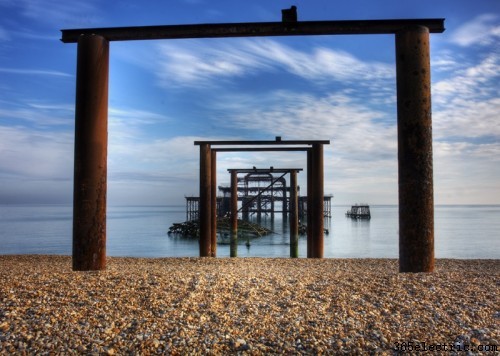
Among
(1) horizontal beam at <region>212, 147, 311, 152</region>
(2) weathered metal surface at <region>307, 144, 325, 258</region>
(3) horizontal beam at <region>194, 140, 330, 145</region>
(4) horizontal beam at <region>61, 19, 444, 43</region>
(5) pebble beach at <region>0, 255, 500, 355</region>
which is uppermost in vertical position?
(4) horizontal beam at <region>61, 19, 444, 43</region>

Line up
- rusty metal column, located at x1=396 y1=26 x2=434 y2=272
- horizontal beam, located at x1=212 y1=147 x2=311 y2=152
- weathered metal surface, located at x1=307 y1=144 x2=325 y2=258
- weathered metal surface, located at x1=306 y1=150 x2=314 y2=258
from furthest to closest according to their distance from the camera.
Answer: horizontal beam, located at x1=212 y1=147 x2=311 y2=152, weathered metal surface, located at x1=306 y1=150 x2=314 y2=258, weathered metal surface, located at x1=307 y1=144 x2=325 y2=258, rusty metal column, located at x1=396 y1=26 x2=434 y2=272

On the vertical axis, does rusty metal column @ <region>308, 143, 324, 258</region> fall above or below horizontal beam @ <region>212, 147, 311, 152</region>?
below

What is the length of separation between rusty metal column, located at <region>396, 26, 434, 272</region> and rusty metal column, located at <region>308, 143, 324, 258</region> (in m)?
7.12

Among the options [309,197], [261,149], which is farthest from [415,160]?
[261,149]

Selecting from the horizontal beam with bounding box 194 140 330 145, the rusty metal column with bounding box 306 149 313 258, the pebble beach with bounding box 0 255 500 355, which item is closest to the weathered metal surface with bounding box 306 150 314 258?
the rusty metal column with bounding box 306 149 313 258

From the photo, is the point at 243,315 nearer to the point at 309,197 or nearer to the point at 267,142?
the point at 267,142

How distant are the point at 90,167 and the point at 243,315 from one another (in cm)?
384

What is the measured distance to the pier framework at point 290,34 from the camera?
6945 millimetres

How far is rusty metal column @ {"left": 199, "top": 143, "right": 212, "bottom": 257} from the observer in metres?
14.3

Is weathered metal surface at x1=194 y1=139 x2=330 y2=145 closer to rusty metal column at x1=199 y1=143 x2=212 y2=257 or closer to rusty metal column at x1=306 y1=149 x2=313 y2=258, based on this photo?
rusty metal column at x1=199 y1=143 x2=212 y2=257

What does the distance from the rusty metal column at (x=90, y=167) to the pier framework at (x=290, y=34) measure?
0.02 metres

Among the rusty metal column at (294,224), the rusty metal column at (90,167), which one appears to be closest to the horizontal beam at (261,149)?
the rusty metal column at (294,224)

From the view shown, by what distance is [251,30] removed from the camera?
762 cm

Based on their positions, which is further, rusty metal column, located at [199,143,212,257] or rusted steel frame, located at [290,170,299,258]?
rusted steel frame, located at [290,170,299,258]
